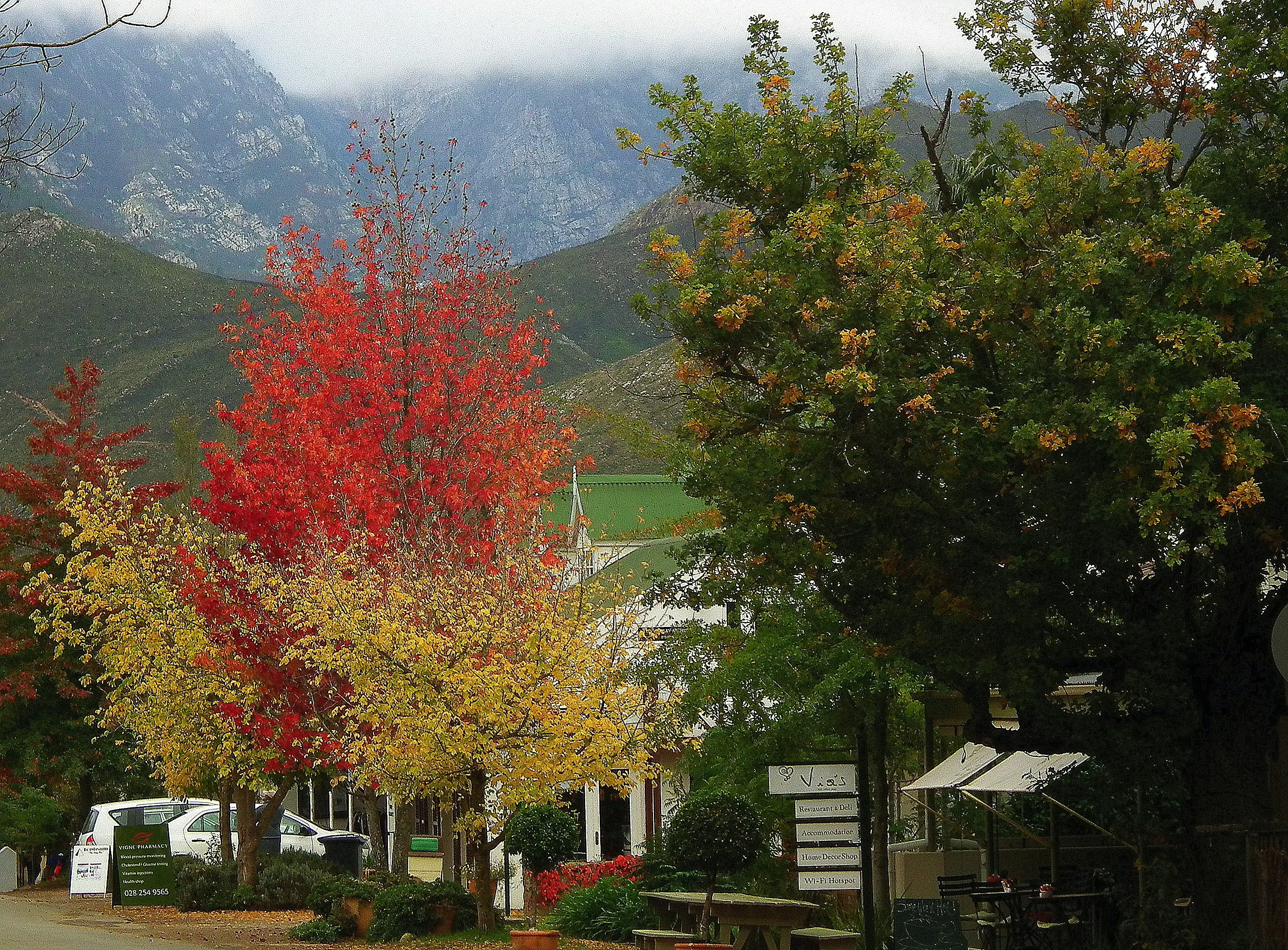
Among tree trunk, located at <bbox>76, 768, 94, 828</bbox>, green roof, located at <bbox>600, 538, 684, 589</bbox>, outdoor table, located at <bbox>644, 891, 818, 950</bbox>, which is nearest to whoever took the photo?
outdoor table, located at <bbox>644, 891, 818, 950</bbox>

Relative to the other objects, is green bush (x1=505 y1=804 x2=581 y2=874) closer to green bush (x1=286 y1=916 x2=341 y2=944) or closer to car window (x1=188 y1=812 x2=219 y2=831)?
green bush (x1=286 y1=916 x2=341 y2=944)

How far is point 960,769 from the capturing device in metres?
18.7

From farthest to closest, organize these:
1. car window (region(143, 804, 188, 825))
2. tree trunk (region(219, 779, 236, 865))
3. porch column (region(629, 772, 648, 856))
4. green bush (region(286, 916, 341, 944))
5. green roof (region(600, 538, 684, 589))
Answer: porch column (region(629, 772, 648, 856)) → green roof (region(600, 538, 684, 589)) → car window (region(143, 804, 188, 825)) → tree trunk (region(219, 779, 236, 865)) → green bush (region(286, 916, 341, 944))

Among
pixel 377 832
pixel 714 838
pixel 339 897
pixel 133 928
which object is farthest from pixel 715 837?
pixel 377 832

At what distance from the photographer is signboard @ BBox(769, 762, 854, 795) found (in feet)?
49.2

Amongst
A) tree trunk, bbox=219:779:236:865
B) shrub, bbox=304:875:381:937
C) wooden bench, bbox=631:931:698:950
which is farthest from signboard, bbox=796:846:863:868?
tree trunk, bbox=219:779:236:865

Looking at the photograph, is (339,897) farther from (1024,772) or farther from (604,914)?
(1024,772)

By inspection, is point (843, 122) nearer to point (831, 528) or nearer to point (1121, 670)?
point (831, 528)

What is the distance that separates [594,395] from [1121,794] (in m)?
82.5

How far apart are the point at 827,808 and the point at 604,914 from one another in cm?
531

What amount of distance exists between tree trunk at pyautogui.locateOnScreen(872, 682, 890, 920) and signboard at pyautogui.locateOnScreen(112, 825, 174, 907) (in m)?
10.7

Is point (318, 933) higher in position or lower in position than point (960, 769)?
lower

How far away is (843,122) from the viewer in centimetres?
1342

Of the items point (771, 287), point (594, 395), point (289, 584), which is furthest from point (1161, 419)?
point (594, 395)
